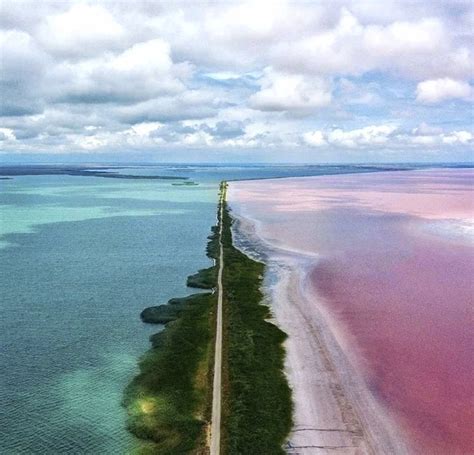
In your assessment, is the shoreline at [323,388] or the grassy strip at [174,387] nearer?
the shoreline at [323,388]

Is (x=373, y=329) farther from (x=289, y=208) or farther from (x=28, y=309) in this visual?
(x=289, y=208)

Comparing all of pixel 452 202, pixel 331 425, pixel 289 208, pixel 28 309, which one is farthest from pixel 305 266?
pixel 452 202

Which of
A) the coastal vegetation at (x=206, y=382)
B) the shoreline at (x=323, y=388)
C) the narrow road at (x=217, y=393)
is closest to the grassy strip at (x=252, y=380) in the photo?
the coastal vegetation at (x=206, y=382)

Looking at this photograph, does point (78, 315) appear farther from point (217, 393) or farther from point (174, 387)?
point (217, 393)

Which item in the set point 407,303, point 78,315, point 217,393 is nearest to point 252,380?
point 217,393

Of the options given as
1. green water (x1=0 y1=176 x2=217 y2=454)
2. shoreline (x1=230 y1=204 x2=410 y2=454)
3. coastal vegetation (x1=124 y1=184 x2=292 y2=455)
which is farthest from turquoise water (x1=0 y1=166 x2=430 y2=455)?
shoreline (x1=230 y1=204 x2=410 y2=454)

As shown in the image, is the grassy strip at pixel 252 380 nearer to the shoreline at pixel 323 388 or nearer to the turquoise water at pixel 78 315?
the shoreline at pixel 323 388
